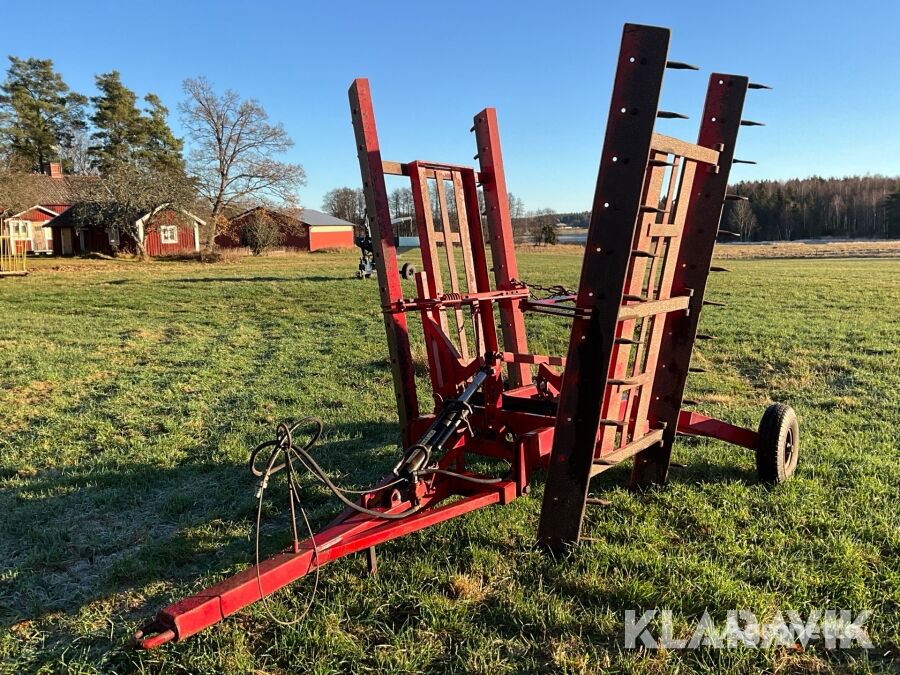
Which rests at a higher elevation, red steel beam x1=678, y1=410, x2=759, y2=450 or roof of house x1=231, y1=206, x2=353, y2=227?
roof of house x1=231, y1=206, x2=353, y2=227

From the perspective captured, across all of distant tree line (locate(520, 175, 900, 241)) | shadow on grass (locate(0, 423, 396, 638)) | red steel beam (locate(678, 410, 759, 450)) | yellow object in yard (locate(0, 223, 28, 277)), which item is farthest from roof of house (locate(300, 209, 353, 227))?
distant tree line (locate(520, 175, 900, 241))

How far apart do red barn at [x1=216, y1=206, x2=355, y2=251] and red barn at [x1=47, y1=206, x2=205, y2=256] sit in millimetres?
4571

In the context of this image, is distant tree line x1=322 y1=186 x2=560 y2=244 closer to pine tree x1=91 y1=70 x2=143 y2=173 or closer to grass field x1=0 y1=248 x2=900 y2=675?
grass field x1=0 y1=248 x2=900 y2=675

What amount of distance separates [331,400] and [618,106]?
Answer: 197 inches

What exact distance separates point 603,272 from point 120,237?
46.6 m

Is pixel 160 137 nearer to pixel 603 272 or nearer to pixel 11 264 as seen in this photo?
pixel 11 264

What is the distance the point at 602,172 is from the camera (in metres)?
3.11

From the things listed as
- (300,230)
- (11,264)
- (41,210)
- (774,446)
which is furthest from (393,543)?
(41,210)

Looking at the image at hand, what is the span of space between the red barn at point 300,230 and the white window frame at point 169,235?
5006mm

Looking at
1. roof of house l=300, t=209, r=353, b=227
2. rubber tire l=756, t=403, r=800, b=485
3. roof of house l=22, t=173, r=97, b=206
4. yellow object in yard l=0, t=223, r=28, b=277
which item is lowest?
rubber tire l=756, t=403, r=800, b=485

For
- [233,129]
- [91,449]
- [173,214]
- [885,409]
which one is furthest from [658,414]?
[233,129]

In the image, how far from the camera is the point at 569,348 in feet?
11.0

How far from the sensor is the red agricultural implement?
9.84 ft

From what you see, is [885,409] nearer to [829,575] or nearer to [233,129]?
[829,575]
